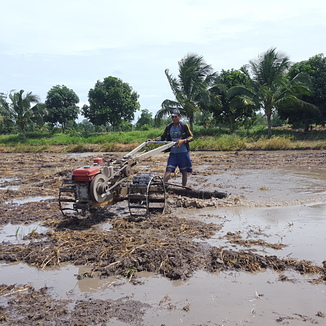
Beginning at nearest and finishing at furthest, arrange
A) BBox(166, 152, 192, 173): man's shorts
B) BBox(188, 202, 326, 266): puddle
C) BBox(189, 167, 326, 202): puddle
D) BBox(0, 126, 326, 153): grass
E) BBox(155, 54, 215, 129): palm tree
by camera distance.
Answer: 1. BBox(188, 202, 326, 266): puddle
2. BBox(166, 152, 192, 173): man's shorts
3. BBox(189, 167, 326, 202): puddle
4. BBox(0, 126, 326, 153): grass
5. BBox(155, 54, 215, 129): palm tree

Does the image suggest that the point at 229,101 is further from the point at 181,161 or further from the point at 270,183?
the point at 181,161

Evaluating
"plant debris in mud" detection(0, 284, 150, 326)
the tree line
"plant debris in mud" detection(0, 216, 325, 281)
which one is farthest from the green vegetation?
"plant debris in mud" detection(0, 284, 150, 326)

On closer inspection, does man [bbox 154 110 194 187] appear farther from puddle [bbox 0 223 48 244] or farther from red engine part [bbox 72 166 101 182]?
puddle [bbox 0 223 48 244]

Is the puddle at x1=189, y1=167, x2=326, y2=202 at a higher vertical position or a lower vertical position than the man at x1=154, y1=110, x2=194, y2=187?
lower

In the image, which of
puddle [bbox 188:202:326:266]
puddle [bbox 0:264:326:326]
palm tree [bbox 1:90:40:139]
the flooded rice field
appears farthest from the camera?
palm tree [bbox 1:90:40:139]

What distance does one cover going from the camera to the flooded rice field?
3.15 metres

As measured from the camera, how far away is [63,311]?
3.20 meters

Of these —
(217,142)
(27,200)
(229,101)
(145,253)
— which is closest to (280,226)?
(145,253)

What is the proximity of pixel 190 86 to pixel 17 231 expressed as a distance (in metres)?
21.7

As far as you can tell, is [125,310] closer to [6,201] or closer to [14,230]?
[14,230]

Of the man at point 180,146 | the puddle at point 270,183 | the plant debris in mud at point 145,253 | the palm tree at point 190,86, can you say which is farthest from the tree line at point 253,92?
the plant debris in mud at point 145,253

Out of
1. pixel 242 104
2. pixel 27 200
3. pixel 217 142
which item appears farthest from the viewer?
pixel 242 104

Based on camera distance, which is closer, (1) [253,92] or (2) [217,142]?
(2) [217,142]

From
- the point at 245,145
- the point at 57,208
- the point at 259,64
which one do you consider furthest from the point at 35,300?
the point at 259,64
